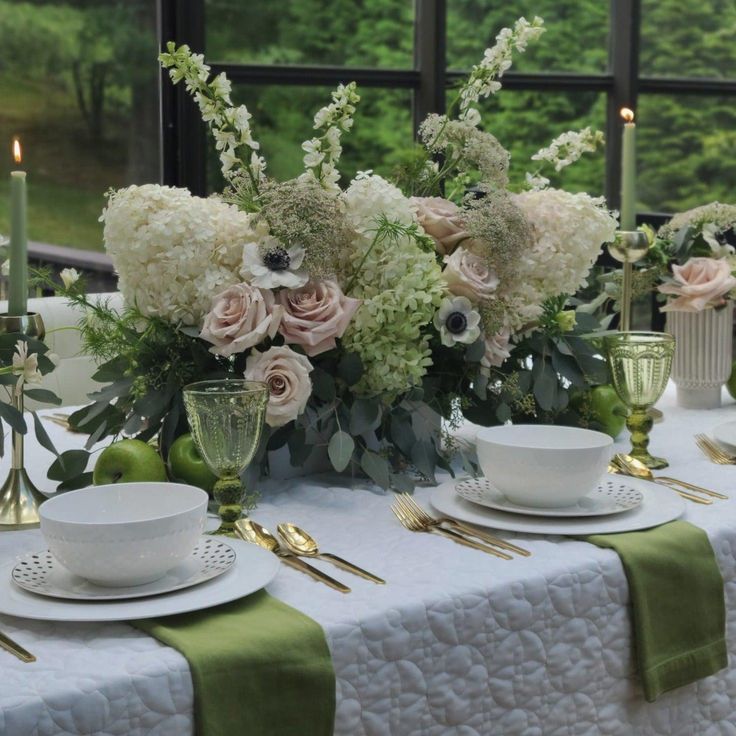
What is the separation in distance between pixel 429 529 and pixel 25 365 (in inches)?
16.7

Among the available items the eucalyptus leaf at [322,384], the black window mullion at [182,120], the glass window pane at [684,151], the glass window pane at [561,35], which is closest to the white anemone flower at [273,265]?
the eucalyptus leaf at [322,384]

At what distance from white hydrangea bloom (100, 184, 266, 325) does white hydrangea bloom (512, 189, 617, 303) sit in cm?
34

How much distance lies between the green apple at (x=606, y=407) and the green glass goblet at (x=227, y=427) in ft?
1.88

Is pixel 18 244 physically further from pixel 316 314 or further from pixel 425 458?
pixel 425 458

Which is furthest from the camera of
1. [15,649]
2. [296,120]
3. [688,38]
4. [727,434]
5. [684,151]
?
[684,151]

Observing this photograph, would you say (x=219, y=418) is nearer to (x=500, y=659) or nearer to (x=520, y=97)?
(x=500, y=659)

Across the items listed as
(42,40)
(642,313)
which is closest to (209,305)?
(42,40)

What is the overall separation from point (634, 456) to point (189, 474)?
0.55 meters

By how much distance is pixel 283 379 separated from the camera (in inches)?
50.8

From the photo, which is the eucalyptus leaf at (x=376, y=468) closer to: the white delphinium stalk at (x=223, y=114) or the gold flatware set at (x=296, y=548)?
the gold flatware set at (x=296, y=548)

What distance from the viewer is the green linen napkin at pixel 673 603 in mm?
1120

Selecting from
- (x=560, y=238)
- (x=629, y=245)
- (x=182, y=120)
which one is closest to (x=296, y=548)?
(x=560, y=238)

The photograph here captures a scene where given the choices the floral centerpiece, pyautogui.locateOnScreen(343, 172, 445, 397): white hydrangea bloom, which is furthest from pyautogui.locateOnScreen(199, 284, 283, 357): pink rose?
pyautogui.locateOnScreen(343, 172, 445, 397): white hydrangea bloom

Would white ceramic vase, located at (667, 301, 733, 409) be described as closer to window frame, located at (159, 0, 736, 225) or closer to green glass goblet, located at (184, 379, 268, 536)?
window frame, located at (159, 0, 736, 225)
